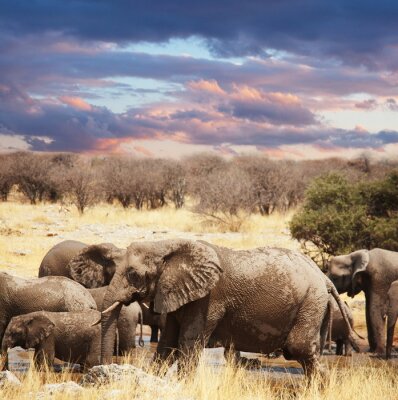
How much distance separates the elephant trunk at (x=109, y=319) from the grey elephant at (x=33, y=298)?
2.33 m

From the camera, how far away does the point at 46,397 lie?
773 centimetres

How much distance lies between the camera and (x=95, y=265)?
1377 centimetres

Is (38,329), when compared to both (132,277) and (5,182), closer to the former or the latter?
(132,277)

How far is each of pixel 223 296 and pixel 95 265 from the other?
5.17 meters

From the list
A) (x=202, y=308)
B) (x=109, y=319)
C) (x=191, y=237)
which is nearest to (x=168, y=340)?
(x=202, y=308)

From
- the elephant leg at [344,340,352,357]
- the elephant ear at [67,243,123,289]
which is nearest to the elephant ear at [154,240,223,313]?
the elephant ear at [67,243,123,289]

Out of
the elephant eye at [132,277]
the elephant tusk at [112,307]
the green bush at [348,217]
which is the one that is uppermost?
the green bush at [348,217]

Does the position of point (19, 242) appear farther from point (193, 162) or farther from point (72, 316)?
point (193, 162)

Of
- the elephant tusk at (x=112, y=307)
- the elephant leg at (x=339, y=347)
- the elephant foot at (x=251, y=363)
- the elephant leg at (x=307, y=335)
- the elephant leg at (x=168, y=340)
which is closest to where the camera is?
the elephant tusk at (x=112, y=307)

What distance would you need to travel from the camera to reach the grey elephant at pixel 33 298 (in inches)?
447

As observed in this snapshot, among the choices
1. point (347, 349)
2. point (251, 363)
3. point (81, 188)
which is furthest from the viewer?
point (81, 188)

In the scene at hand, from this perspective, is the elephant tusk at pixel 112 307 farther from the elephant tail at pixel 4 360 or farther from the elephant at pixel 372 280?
the elephant at pixel 372 280

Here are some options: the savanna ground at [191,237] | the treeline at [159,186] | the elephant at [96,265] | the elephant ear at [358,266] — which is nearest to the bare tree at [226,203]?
the treeline at [159,186]

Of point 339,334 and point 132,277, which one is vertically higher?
point 132,277
